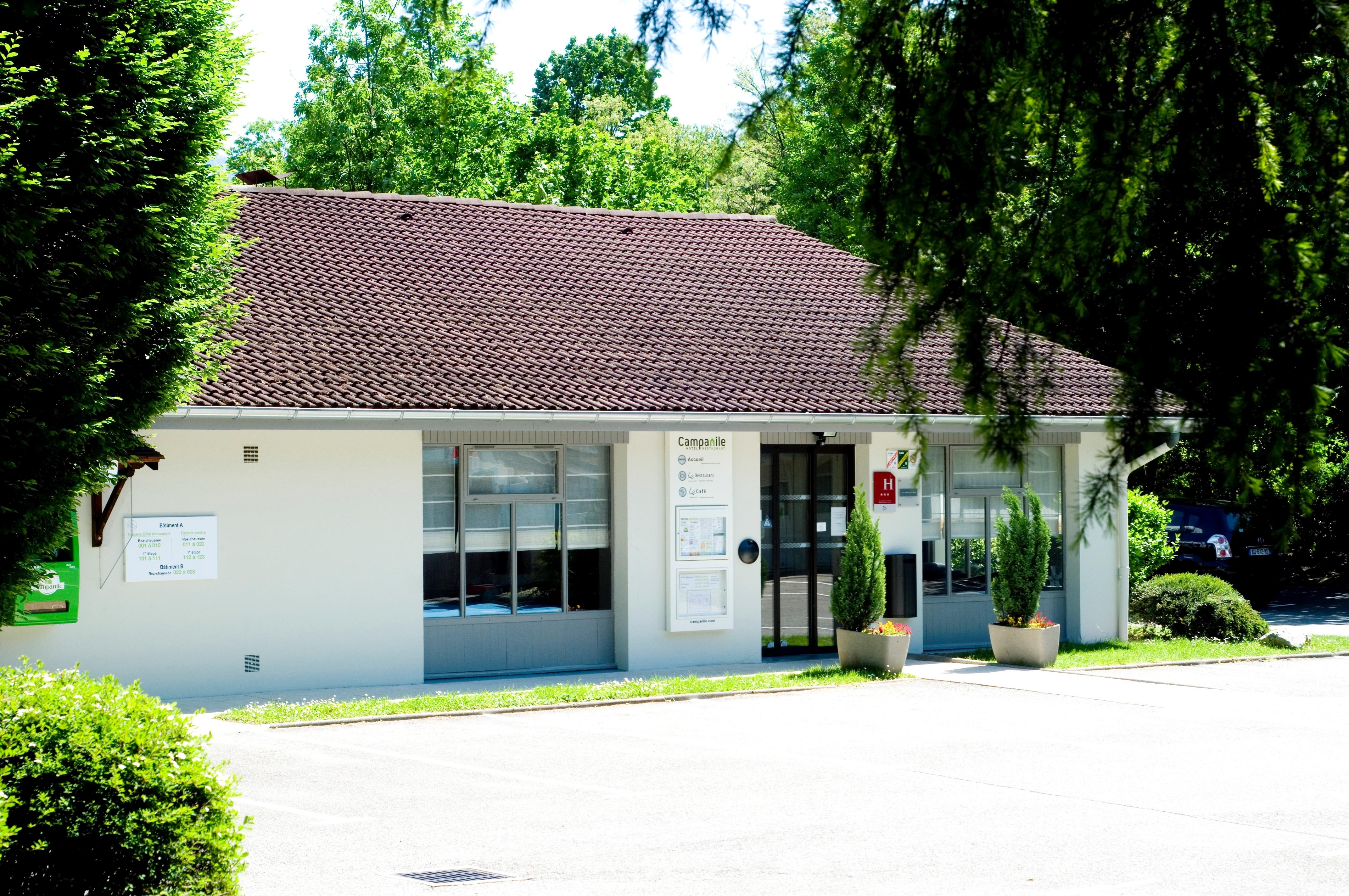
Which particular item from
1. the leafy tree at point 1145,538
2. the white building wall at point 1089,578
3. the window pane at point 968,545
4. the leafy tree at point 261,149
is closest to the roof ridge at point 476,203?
the window pane at point 968,545

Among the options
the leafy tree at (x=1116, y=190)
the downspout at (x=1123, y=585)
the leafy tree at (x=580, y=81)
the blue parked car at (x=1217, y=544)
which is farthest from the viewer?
the leafy tree at (x=580, y=81)

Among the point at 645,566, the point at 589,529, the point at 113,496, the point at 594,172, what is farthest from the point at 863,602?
the point at 594,172

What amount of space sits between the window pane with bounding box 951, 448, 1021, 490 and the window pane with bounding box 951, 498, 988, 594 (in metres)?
0.18

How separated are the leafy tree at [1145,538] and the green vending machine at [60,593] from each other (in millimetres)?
13813

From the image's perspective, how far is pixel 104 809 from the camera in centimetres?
624

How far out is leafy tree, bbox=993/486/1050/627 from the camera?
17469mm

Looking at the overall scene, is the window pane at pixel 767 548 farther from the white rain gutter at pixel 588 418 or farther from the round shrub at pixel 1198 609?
the round shrub at pixel 1198 609

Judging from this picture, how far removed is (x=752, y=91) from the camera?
6.41 m

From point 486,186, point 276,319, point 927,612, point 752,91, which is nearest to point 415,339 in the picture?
point 276,319

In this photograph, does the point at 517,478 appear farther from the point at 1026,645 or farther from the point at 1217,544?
the point at 1217,544

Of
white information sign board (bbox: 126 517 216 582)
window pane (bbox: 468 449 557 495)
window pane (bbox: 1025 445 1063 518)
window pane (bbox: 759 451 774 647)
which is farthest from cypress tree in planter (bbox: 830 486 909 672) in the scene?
white information sign board (bbox: 126 517 216 582)

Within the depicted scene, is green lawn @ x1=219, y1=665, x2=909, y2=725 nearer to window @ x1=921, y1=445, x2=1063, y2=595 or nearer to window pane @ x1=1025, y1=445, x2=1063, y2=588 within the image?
window @ x1=921, y1=445, x2=1063, y2=595

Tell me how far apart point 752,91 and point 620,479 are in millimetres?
10900

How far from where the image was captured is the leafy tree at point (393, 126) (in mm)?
38594
